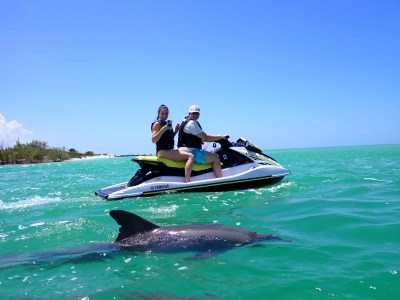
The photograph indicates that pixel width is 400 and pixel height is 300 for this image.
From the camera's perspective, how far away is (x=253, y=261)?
4363 mm

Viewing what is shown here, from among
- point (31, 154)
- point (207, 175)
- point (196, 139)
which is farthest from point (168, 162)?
point (31, 154)

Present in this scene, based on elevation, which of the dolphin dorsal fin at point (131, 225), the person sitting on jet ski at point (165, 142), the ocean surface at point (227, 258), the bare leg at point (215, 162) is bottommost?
the ocean surface at point (227, 258)

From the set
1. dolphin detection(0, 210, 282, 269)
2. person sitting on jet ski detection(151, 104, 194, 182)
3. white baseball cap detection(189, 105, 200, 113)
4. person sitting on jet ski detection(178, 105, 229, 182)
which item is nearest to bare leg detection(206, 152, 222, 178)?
person sitting on jet ski detection(178, 105, 229, 182)

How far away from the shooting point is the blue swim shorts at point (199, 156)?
34.0 feet

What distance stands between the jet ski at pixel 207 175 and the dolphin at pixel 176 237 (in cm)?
454

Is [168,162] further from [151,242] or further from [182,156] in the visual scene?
[151,242]

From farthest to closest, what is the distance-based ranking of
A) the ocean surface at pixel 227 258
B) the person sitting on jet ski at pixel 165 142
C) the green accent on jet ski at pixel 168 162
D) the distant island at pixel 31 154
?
the distant island at pixel 31 154 → the green accent on jet ski at pixel 168 162 → the person sitting on jet ski at pixel 165 142 → the ocean surface at pixel 227 258

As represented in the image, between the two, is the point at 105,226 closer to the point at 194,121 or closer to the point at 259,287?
the point at 259,287

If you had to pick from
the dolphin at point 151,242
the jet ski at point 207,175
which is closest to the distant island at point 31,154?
the jet ski at point 207,175

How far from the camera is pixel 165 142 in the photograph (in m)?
10.2

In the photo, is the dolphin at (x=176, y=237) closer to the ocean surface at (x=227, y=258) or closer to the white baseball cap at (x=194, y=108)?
the ocean surface at (x=227, y=258)

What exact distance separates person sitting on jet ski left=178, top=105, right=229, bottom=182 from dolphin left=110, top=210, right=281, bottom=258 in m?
5.27

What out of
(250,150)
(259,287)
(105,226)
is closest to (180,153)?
(250,150)

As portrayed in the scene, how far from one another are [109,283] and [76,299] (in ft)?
1.43
